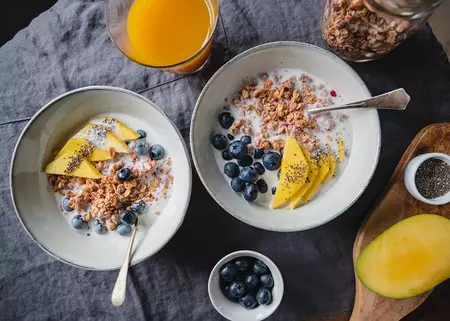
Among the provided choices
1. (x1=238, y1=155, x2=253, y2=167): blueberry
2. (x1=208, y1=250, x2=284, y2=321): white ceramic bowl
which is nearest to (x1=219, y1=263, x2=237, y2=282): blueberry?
(x1=208, y1=250, x2=284, y2=321): white ceramic bowl

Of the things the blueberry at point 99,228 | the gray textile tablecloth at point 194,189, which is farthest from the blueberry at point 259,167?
the blueberry at point 99,228

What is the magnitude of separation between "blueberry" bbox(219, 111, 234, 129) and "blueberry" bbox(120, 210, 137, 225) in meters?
0.28

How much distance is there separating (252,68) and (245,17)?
0.13 metres

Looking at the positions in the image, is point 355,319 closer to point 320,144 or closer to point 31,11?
point 320,144

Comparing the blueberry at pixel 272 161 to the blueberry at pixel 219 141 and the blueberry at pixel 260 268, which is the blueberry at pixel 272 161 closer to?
the blueberry at pixel 219 141

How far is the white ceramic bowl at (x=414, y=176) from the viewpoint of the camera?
0.95m

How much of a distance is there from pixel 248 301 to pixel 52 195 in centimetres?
49

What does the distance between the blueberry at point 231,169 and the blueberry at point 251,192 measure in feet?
0.13

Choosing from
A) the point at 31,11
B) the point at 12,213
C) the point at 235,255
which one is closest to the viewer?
the point at 235,255

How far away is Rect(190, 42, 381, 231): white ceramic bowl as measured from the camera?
3.05ft

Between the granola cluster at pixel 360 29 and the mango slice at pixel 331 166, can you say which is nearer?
the granola cluster at pixel 360 29

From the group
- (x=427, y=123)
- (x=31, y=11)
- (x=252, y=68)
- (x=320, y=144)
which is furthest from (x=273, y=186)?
(x=31, y=11)

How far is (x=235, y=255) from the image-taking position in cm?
96

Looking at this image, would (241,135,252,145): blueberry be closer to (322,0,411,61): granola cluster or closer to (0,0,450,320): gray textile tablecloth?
(0,0,450,320): gray textile tablecloth
